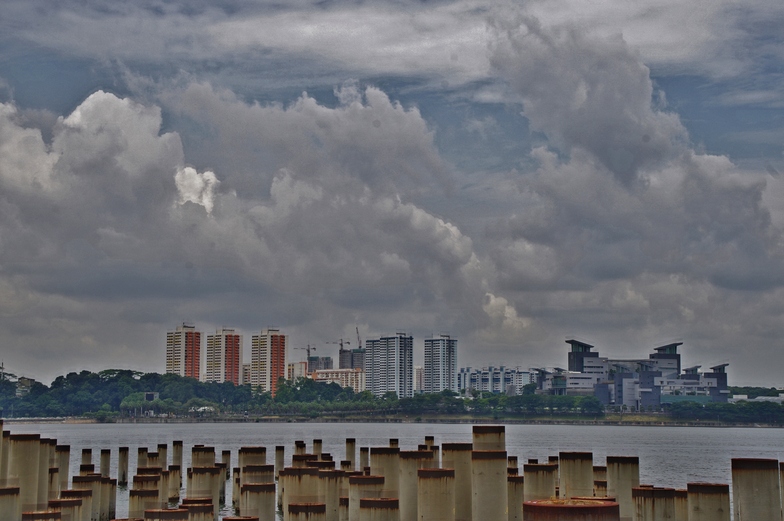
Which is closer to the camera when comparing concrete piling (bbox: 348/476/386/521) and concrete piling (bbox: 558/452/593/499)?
concrete piling (bbox: 348/476/386/521)

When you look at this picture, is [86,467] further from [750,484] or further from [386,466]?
[750,484]

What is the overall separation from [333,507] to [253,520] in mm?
9590

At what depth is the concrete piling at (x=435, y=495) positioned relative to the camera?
2845cm

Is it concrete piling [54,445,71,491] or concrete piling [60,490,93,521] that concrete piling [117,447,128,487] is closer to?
concrete piling [54,445,71,491]

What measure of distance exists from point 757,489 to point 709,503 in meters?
1.50

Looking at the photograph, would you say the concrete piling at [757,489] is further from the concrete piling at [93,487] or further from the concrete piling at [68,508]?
the concrete piling at [93,487]

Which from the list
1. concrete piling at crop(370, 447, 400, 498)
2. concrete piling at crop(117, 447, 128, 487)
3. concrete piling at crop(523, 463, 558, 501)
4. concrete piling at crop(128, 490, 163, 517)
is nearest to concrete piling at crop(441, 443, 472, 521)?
concrete piling at crop(523, 463, 558, 501)

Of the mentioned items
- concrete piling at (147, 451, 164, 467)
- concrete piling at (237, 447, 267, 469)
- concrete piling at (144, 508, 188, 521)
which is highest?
concrete piling at (237, 447, 267, 469)

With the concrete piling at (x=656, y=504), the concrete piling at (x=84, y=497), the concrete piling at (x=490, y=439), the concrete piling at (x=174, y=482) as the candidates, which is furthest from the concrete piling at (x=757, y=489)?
the concrete piling at (x=174, y=482)

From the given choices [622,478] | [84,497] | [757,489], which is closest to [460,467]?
[622,478]

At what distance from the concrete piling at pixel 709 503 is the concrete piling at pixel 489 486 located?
4971mm

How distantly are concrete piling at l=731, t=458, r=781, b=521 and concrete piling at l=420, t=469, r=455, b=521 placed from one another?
24.5ft

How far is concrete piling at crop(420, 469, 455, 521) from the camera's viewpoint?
2845cm

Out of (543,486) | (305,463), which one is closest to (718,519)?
(543,486)
